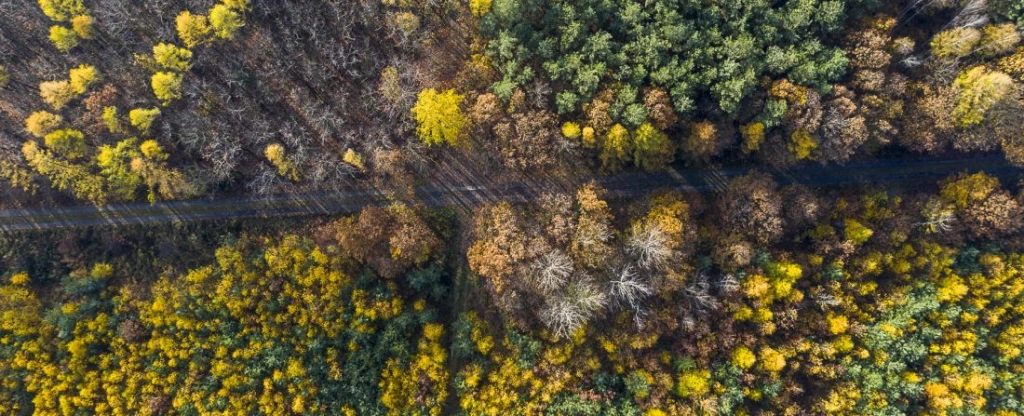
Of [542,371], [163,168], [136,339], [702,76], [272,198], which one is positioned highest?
[702,76]

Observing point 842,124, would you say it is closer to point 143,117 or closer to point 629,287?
point 629,287

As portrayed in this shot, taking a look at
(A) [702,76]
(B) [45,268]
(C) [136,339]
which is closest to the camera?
(A) [702,76]

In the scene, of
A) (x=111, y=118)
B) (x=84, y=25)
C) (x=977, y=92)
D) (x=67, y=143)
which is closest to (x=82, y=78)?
(x=111, y=118)

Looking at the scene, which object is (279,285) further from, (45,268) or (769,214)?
(769,214)

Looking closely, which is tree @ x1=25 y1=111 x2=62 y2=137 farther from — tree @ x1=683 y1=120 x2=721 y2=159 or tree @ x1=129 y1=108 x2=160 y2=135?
tree @ x1=683 y1=120 x2=721 y2=159

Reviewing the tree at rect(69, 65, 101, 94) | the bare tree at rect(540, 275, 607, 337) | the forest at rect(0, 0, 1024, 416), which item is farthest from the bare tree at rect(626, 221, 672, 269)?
the tree at rect(69, 65, 101, 94)

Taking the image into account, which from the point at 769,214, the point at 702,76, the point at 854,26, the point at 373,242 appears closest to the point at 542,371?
the point at 373,242

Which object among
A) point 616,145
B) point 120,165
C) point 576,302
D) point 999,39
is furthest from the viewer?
point 120,165
